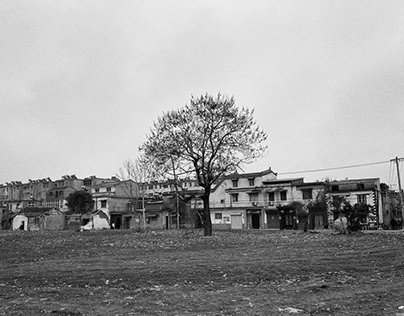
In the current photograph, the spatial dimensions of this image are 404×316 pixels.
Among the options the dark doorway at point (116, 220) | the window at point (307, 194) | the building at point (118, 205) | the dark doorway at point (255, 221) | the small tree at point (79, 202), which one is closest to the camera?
the window at point (307, 194)

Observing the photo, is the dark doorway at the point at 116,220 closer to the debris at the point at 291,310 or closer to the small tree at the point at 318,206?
the small tree at the point at 318,206

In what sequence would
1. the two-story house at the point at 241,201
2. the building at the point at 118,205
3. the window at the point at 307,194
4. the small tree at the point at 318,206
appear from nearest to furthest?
1. the small tree at the point at 318,206
2. the window at the point at 307,194
3. the two-story house at the point at 241,201
4. the building at the point at 118,205

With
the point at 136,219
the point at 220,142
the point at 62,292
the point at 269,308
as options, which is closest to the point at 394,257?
the point at 269,308

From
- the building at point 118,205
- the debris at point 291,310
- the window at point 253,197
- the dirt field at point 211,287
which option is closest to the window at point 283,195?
the window at point 253,197

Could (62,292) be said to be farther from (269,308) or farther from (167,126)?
(167,126)

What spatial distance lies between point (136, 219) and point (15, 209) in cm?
3865

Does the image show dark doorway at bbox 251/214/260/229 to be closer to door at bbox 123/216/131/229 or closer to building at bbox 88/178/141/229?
building at bbox 88/178/141/229

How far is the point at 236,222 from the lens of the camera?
244ft

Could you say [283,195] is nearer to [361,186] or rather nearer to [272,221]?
→ [272,221]

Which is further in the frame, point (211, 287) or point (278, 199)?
point (278, 199)

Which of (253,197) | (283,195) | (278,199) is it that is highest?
A: (283,195)

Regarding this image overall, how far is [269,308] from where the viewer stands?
8.80m

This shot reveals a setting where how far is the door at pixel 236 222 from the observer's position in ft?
242

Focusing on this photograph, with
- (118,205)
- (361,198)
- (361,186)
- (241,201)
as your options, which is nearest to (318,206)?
(361,198)
